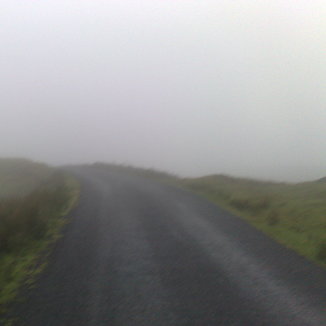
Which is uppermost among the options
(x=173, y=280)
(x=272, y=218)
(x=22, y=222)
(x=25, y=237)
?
(x=272, y=218)

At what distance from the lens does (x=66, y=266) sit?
30.5ft

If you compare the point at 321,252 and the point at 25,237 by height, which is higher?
the point at 321,252

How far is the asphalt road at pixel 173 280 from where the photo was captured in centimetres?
658

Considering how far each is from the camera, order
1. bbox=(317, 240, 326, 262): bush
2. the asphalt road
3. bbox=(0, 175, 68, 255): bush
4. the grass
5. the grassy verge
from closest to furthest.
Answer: the asphalt road
the grass
bbox=(317, 240, 326, 262): bush
the grassy verge
bbox=(0, 175, 68, 255): bush

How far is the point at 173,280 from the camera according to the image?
26.8 ft

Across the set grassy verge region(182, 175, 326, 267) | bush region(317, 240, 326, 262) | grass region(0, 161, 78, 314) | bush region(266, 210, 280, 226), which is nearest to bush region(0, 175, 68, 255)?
grass region(0, 161, 78, 314)

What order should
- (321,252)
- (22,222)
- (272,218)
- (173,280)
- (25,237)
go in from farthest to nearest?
1. (272,218)
2. (22,222)
3. (25,237)
4. (321,252)
5. (173,280)

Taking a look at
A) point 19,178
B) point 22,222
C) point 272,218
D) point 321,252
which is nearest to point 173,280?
point 321,252

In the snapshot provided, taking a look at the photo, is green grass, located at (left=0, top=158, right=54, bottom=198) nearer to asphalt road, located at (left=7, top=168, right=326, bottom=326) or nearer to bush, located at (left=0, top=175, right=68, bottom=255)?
bush, located at (left=0, top=175, right=68, bottom=255)

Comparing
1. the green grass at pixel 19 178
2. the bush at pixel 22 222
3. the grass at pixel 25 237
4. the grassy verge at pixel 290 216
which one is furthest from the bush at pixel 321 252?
the green grass at pixel 19 178

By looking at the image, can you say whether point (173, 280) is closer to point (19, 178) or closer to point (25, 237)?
point (25, 237)

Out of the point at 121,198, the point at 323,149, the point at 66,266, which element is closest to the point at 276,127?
the point at 323,149

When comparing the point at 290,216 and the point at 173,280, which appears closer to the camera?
the point at 173,280

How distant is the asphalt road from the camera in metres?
6.58
